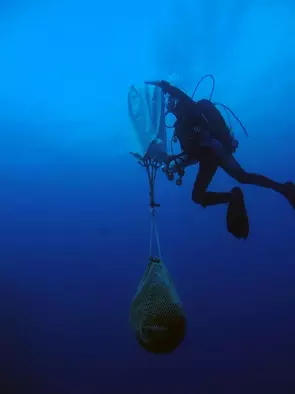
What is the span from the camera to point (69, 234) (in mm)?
12438

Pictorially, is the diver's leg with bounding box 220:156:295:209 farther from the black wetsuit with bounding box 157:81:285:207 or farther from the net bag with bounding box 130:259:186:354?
the net bag with bounding box 130:259:186:354

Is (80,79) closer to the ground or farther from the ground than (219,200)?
farther from the ground

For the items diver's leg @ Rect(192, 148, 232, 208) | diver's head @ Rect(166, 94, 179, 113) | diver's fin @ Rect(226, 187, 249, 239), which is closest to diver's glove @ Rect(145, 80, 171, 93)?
diver's head @ Rect(166, 94, 179, 113)

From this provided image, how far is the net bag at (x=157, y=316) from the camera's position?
310 cm

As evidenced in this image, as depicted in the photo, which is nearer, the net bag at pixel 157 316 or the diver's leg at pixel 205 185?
the net bag at pixel 157 316

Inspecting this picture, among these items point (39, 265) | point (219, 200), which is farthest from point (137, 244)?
point (219, 200)

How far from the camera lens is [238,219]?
3295 millimetres

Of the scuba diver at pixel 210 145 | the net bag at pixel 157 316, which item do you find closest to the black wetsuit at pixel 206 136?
the scuba diver at pixel 210 145

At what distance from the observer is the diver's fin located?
328 cm

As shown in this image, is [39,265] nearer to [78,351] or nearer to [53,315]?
[53,315]

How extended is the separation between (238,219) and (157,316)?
3.62ft

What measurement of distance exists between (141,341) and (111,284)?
9.49 m

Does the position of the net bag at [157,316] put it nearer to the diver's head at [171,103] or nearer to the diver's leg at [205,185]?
the diver's leg at [205,185]

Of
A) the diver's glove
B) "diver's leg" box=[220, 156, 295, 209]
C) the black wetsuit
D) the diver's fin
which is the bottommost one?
the diver's fin
